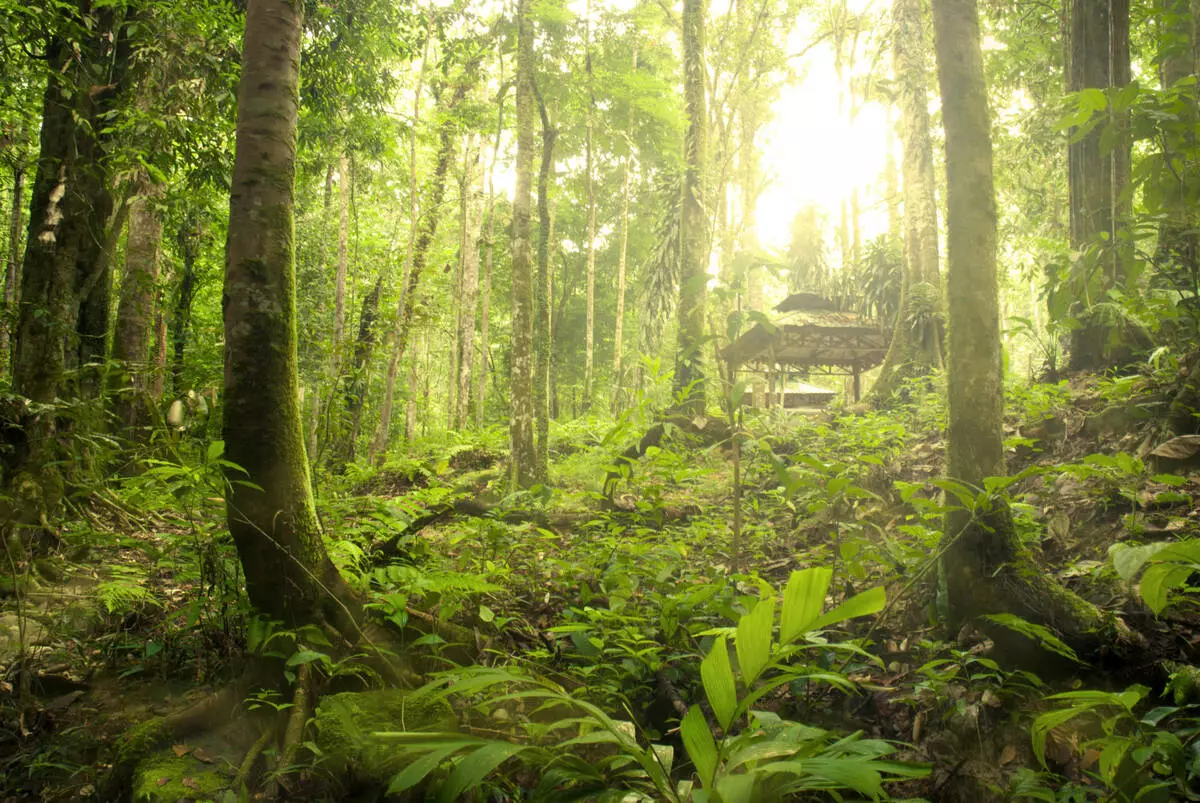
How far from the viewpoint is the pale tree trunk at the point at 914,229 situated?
11602 millimetres

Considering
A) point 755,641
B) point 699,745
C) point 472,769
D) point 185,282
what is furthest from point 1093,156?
point 185,282

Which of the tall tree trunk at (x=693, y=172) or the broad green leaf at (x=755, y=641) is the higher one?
the tall tree trunk at (x=693, y=172)

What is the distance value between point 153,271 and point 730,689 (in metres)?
9.90

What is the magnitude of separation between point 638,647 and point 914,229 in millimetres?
12294

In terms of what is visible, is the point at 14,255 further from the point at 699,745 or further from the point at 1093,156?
the point at 1093,156

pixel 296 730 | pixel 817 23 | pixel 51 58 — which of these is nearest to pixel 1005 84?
pixel 817 23

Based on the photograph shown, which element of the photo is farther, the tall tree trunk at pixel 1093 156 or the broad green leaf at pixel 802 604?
the tall tree trunk at pixel 1093 156

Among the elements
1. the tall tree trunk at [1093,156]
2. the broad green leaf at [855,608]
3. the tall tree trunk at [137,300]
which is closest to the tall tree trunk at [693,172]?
the tall tree trunk at [1093,156]

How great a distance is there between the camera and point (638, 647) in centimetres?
317

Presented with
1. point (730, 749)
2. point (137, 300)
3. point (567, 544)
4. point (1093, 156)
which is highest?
point (1093, 156)

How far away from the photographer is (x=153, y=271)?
8602 mm

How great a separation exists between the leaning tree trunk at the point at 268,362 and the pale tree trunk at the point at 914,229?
1043 cm

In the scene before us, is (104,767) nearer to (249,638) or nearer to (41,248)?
(249,638)

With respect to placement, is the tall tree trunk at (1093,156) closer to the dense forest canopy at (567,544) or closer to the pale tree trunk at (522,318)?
the dense forest canopy at (567,544)
